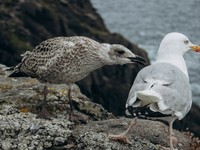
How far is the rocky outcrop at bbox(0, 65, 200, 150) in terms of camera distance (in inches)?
→ 320

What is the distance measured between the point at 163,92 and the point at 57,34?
62.3 feet

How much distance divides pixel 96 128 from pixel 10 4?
1948 cm

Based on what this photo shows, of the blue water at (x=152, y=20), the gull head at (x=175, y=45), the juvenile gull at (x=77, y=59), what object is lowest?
the blue water at (x=152, y=20)

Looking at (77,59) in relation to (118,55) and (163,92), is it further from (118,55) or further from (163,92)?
(163,92)

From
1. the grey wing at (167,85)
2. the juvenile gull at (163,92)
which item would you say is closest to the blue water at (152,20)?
the juvenile gull at (163,92)

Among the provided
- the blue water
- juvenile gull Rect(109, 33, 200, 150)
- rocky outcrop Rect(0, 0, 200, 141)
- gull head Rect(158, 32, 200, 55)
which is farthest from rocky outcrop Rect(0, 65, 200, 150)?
the blue water

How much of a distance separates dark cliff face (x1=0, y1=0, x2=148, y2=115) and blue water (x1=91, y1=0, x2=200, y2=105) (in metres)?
11.2

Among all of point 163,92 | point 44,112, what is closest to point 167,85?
point 163,92

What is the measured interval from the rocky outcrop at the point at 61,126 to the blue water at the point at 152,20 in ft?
93.2

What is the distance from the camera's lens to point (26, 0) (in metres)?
27.1

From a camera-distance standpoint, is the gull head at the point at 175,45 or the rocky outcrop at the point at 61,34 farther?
the rocky outcrop at the point at 61,34

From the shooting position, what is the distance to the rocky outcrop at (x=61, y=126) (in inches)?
320

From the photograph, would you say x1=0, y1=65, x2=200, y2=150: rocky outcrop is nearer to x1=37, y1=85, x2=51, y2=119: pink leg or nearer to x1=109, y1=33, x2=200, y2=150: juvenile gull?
x1=37, y1=85, x2=51, y2=119: pink leg

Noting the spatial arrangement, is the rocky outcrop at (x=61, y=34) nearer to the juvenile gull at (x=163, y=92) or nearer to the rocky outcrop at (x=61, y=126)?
the rocky outcrop at (x=61, y=126)
